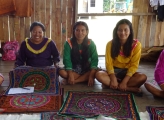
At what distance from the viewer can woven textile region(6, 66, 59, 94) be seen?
2332 millimetres

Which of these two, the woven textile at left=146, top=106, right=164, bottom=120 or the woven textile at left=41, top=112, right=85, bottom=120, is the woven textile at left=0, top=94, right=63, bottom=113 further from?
the woven textile at left=146, top=106, right=164, bottom=120

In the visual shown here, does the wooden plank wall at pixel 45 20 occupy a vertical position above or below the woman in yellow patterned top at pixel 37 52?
above

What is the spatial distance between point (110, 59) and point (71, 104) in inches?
29.3

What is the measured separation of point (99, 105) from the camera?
192 cm

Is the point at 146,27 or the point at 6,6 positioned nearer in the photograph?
the point at 6,6

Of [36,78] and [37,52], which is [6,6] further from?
[36,78]

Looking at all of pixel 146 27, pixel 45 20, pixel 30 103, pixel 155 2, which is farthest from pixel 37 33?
pixel 146 27

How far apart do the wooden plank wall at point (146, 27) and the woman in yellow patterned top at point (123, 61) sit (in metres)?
1.68

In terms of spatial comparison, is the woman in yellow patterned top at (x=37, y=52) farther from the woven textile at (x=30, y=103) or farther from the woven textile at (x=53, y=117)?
the woven textile at (x=53, y=117)

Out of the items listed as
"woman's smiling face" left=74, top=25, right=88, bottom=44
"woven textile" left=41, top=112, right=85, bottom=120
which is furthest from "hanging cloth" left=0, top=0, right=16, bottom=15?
"woven textile" left=41, top=112, right=85, bottom=120

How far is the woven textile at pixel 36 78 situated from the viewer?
7.65 ft

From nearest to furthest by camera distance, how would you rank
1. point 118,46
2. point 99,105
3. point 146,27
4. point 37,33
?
point 99,105 < point 118,46 < point 37,33 < point 146,27

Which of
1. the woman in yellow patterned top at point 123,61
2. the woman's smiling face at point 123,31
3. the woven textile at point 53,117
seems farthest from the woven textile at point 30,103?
the woman's smiling face at point 123,31

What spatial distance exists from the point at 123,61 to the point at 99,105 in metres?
0.70
